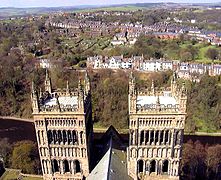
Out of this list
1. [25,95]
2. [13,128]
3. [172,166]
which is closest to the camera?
[172,166]

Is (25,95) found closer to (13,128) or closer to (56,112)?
(13,128)

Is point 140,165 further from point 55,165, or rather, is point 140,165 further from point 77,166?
point 55,165

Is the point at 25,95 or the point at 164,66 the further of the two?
the point at 164,66

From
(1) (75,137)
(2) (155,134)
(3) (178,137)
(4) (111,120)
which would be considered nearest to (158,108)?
(2) (155,134)

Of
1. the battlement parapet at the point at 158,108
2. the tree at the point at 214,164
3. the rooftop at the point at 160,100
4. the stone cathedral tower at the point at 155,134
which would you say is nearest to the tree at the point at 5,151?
the stone cathedral tower at the point at 155,134

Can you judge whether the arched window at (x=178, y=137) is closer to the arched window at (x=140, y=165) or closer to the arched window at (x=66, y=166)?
the arched window at (x=140, y=165)

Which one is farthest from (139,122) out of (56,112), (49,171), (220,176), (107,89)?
(107,89)

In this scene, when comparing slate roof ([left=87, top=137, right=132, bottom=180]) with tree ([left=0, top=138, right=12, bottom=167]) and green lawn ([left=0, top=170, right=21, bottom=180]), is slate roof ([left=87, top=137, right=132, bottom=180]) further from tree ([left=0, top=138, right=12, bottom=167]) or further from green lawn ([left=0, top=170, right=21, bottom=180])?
tree ([left=0, top=138, right=12, bottom=167])
